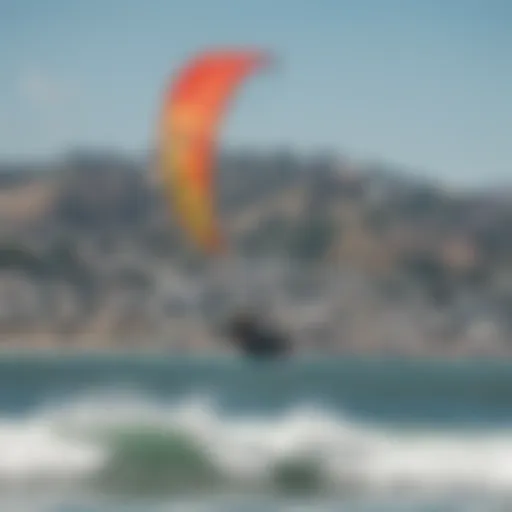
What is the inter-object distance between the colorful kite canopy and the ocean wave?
87cm

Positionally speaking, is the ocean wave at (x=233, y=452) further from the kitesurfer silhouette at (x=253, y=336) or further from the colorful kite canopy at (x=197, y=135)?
the colorful kite canopy at (x=197, y=135)

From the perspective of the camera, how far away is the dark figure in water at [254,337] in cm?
656

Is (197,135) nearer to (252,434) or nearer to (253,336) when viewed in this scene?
(253,336)

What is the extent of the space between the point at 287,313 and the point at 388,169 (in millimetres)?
860

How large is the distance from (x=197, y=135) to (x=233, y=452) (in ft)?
4.65

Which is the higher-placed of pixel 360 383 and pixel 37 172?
pixel 37 172

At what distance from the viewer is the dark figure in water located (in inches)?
258

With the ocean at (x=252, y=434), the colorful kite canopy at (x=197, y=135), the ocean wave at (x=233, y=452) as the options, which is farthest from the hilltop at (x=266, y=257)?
the ocean wave at (x=233, y=452)

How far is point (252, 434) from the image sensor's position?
6.59 m

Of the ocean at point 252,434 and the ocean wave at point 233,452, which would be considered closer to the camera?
the ocean at point 252,434

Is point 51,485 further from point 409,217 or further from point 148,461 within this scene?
point 409,217

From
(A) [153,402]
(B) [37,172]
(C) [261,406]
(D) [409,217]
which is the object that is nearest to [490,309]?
(D) [409,217]

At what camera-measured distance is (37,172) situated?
6508mm

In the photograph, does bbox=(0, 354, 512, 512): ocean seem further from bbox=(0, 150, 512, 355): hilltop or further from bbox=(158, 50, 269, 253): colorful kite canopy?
bbox=(158, 50, 269, 253): colorful kite canopy
